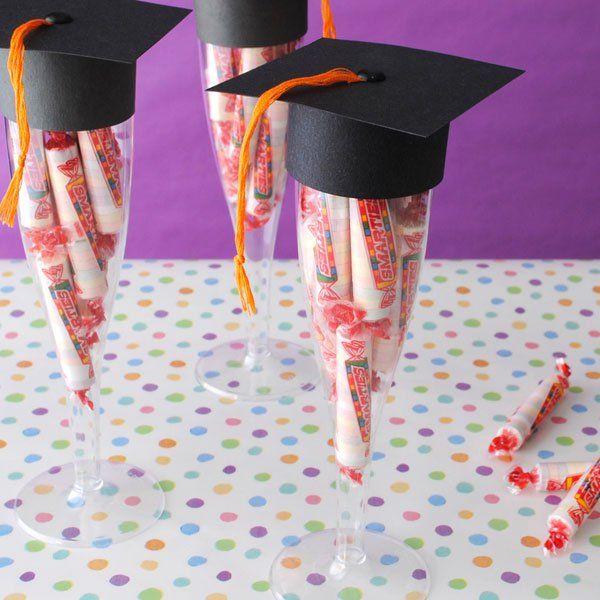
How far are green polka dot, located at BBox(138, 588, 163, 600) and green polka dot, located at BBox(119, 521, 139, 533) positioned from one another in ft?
0.33

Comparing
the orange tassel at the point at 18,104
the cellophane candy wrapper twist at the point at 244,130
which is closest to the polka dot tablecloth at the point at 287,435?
the cellophane candy wrapper twist at the point at 244,130

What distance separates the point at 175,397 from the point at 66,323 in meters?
0.31

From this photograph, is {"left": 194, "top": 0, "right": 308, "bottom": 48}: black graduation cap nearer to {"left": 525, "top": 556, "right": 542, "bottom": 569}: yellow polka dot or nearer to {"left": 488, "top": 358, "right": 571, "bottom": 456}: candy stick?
{"left": 488, "top": 358, "right": 571, "bottom": 456}: candy stick

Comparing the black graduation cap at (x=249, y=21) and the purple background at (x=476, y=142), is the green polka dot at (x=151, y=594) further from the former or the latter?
the purple background at (x=476, y=142)

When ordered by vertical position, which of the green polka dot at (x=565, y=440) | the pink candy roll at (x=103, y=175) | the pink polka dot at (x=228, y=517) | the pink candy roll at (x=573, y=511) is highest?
the pink candy roll at (x=103, y=175)

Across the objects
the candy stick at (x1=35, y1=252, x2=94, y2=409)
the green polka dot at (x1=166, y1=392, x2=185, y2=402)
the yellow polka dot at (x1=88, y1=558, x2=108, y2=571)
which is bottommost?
the green polka dot at (x1=166, y1=392, x2=185, y2=402)

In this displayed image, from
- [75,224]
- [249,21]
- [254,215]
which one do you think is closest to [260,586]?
[75,224]

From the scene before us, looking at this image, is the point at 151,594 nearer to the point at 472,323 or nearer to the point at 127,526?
the point at 127,526

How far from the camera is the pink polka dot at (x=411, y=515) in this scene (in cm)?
116

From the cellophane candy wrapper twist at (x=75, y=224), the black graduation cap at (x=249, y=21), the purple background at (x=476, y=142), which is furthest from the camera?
the purple background at (x=476, y=142)

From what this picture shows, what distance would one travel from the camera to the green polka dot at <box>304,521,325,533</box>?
1144 mm

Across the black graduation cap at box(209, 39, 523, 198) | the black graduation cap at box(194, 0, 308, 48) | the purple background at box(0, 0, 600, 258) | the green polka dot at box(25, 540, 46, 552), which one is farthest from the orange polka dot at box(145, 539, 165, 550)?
the purple background at box(0, 0, 600, 258)

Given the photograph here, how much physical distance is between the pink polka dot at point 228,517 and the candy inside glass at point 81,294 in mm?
69

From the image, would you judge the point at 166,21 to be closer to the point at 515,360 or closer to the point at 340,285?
the point at 340,285
